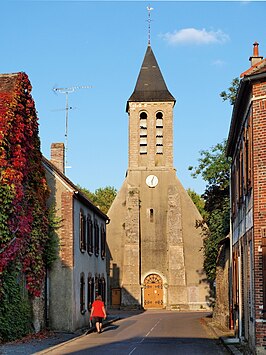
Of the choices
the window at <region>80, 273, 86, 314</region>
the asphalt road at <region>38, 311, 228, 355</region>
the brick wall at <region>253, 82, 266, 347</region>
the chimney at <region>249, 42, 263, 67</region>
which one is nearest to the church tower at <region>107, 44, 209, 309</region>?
the window at <region>80, 273, 86, 314</region>

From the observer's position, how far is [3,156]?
21516 mm

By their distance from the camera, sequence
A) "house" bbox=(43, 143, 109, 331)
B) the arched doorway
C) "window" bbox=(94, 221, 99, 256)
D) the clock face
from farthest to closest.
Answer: the clock face → the arched doorway → "window" bbox=(94, 221, 99, 256) → "house" bbox=(43, 143, 109, 331)

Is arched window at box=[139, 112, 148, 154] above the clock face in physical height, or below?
above

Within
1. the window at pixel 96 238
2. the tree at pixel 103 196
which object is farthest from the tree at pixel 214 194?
the tree at pixel 103 196

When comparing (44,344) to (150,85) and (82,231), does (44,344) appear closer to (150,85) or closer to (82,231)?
(82,231)

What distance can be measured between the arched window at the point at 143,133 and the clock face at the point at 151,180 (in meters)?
2.74

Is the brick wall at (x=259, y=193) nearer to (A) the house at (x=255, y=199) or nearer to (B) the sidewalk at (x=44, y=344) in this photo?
(A) the house at (x=255, y=199)

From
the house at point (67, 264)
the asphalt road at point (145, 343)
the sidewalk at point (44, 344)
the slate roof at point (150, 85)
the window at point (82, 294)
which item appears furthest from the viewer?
the slate roof at point (150, 85)

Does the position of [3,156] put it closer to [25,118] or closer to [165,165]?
[25,118]

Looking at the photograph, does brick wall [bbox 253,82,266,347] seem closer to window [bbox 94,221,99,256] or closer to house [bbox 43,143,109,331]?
house [bbox 43,143,109,331]

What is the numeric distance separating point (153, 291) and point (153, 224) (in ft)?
20.0

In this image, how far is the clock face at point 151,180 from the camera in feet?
198

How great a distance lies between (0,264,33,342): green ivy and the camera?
21.4 m

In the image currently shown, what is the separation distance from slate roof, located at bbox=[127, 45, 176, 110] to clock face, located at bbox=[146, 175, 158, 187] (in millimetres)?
7594
